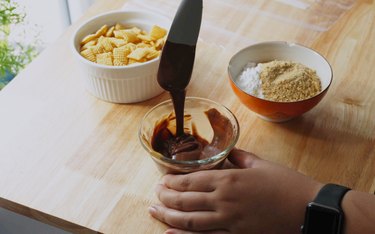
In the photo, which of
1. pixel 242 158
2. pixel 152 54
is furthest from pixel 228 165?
pixel 152 54

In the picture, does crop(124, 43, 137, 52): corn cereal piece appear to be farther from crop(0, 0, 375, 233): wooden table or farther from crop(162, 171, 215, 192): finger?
crop(162, 171, 215, 192): finger

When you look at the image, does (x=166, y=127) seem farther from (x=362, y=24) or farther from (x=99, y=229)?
(x=362, y=24)

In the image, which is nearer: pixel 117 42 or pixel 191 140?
pixel 191 140

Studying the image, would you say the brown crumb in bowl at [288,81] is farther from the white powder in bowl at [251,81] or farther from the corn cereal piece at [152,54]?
the corn cereal piece at [152,54]

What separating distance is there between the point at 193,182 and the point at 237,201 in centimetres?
8

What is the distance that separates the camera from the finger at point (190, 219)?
0.75m

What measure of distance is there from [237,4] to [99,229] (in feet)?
2.50

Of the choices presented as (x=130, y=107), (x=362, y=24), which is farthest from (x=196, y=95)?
(x=362, y=24)

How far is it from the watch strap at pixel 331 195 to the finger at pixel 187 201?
0.17m

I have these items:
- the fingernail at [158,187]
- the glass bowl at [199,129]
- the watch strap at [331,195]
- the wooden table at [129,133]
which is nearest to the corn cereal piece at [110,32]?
the wooden table at [129,133]

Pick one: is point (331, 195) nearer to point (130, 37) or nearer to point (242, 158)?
point (242, 158)

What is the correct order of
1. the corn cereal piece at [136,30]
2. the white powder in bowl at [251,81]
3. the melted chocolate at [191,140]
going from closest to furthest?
1. the melted chocolate at [191,140]
2. the white powder in bowl at [251,81]
3. the corn cereal piece at [136,30]

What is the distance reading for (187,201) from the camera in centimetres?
77

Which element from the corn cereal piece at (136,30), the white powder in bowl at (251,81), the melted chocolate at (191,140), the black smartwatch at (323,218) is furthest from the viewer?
the corn cereal piece at (136,30)
